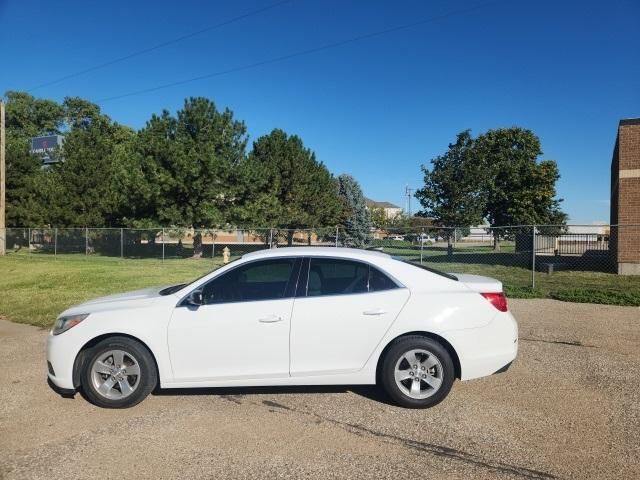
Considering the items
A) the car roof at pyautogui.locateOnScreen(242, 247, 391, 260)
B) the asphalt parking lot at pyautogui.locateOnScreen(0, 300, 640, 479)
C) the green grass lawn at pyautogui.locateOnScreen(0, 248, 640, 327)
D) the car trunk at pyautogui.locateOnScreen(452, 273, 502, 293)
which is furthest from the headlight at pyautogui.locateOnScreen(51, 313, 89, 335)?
the green grass lawn at pyautogui.locateOnScreen(0, 248, 640, 327)

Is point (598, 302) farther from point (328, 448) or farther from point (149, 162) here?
point (149, 162)

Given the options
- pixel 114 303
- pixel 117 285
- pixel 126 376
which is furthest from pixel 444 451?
pixel 117 285

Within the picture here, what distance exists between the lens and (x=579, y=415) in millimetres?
4617

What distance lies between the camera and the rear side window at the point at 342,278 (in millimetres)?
4910

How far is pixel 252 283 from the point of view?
5.08 metres

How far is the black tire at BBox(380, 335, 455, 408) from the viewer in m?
4.71

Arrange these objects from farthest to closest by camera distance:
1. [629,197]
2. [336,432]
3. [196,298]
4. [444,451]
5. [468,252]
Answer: [468,252]
[629,197]
[196,298]
[336,432]
[444,451]

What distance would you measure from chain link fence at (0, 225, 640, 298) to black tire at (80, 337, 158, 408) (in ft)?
8.43

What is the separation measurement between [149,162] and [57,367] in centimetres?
2364

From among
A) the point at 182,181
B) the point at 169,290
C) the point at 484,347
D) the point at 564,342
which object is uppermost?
the point at 182,181

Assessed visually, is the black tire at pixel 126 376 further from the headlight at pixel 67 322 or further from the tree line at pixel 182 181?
the tree line at pixel 182 181

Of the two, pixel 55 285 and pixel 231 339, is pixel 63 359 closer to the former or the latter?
pixel 231 339

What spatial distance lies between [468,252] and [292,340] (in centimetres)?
2814

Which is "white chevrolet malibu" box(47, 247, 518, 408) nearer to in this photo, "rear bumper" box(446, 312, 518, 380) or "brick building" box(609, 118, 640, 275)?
"rear bumper" box(446, 312, 518, 380)
